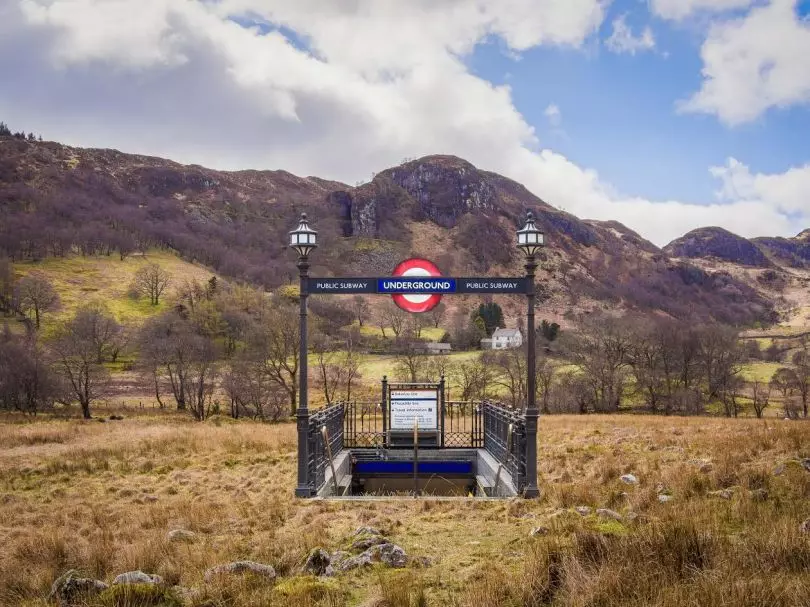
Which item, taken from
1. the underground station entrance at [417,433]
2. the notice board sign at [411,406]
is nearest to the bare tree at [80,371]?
the underground station entrance at [417,433]

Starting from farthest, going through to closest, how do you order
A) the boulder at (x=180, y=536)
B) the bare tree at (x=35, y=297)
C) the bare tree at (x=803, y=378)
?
the bare tree at (x=35, y=297), the bare tree at (x=803, y=378), the boulder at (x=180, y=536)

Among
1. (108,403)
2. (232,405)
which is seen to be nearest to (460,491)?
(232,405)

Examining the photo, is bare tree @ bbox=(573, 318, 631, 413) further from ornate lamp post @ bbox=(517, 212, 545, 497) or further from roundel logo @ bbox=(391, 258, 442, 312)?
roundel logo @ bbox=(391, 258, 442, 312)

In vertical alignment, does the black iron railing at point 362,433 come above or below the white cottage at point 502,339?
below

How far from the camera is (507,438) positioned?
42.4ft

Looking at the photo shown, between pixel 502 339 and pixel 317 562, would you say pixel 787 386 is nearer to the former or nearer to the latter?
pixel 502 339

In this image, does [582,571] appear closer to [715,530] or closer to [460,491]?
[715,530]

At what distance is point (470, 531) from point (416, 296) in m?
5.15

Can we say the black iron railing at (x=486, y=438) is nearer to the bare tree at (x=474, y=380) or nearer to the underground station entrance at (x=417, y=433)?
the underground station entrance at (x=417, y=433)

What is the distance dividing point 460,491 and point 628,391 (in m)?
52.0

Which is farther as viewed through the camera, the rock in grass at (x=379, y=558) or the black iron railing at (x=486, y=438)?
the black iron railing at (x=486, y=438)

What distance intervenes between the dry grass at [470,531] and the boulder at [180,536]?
195mm

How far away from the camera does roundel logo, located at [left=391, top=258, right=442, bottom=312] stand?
38.6ft

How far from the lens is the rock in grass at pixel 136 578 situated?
521cm
